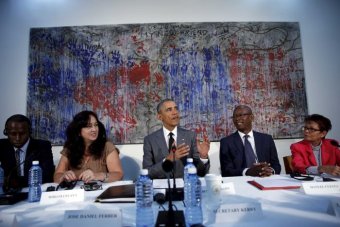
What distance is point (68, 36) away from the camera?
3.15 meters

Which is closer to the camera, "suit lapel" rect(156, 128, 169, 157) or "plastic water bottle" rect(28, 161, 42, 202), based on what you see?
"plastic water bottle" rect(28, 161, 42, 202)

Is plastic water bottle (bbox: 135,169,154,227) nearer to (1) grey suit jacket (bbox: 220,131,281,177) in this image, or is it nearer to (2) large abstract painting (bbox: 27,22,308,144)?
(1) grey suit jacket (bbox: 220,131,281,177)

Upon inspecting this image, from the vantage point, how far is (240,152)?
245cm

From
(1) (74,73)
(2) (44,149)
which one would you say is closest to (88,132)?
(2) (44,149)

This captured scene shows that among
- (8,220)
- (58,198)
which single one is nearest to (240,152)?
(58,198)

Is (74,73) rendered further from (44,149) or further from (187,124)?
(187,124)

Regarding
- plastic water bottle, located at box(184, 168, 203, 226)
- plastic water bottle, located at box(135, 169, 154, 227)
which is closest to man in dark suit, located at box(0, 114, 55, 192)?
plastic water bottle, located at box(135, 169, 154, 227)

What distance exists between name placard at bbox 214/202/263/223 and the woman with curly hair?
115 centimetres

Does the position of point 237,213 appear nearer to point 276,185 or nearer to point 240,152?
point 276,185

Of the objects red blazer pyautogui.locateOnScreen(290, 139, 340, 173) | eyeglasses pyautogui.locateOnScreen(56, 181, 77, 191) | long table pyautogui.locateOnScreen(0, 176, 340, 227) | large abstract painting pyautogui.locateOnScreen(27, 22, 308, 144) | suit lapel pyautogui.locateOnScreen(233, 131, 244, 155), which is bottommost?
long table pyautogui.locateOnScreen(0, 176, 340, 227)

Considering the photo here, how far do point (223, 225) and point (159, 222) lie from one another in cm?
25

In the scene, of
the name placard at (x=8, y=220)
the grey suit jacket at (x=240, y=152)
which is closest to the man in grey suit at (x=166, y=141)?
the grey suit jacket at (x=240, y=152)

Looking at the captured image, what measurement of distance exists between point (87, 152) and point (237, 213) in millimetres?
1615

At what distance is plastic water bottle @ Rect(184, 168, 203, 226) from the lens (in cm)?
89
